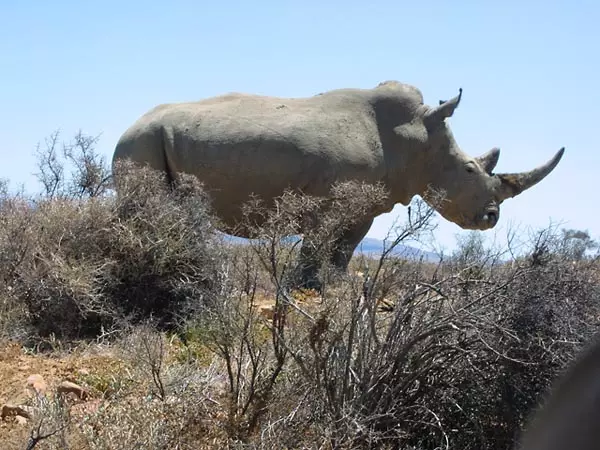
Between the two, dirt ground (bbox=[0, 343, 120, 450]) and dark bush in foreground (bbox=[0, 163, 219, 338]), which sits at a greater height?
dark bush in foreground (bbox=[0, 163, 219, 338])

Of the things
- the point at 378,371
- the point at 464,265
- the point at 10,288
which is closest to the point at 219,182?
the point at 10,288

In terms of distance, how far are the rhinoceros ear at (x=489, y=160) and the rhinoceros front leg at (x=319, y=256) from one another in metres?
2.24

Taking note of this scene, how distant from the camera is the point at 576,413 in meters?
0.61

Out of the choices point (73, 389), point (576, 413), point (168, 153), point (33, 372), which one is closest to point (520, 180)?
point (168, 153)

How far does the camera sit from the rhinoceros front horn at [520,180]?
491 inches

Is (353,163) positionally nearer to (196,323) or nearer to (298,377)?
(196,323)

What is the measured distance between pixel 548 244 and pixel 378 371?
181 cm

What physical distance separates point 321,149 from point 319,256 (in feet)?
16.6

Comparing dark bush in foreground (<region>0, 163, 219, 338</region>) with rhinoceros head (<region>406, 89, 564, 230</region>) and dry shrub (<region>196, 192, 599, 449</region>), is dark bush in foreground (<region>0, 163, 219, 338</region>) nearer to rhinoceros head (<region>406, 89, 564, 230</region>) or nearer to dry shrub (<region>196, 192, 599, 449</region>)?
dry shrub (<region>196, 192, 599, 449</region>)

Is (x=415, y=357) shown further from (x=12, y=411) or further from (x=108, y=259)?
(x=108, y=259)

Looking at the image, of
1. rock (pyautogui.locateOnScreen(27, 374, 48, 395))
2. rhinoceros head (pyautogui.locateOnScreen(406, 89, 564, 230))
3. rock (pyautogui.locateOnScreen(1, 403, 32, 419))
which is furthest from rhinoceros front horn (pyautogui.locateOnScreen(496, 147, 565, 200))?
rock (pyautogui.locateOnScreen(1, 403, 32, 419))

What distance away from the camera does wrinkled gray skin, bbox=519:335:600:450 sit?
595mm

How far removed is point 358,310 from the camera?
532cm

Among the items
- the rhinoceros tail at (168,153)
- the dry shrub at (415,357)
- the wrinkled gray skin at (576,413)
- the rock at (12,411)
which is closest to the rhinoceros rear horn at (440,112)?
the rhinoceros tail at (168,153)
